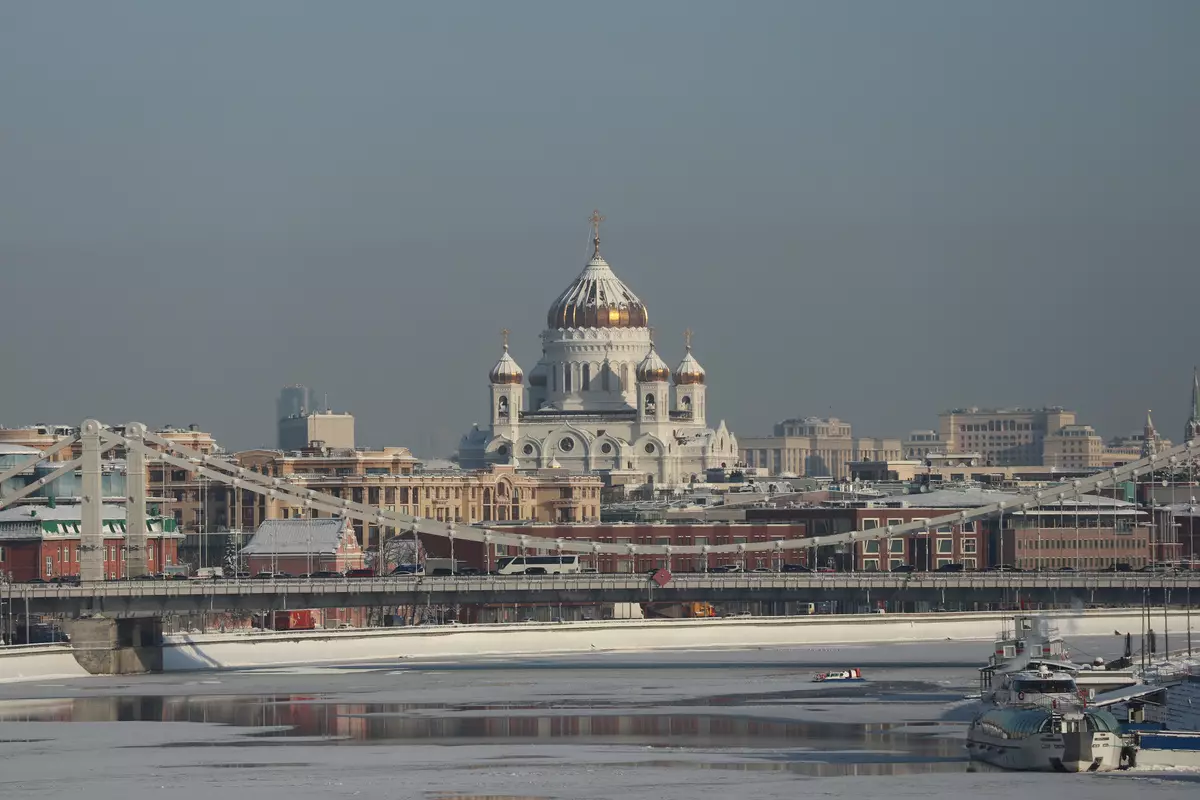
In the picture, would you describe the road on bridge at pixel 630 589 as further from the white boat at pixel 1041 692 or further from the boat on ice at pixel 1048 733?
the boat on ice at pixel 1048 733

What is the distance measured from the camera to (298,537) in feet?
428

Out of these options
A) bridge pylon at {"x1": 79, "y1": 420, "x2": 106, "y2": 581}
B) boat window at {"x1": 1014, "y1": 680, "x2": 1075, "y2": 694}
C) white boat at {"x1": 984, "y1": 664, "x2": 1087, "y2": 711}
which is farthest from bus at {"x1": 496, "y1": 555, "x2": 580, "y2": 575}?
boat window at {"x1": 1014, "y1": 680, "x2": 1075, "y2": 694}

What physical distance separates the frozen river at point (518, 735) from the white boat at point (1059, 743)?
0.77 metres

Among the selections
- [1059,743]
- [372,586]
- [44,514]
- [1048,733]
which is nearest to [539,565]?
[44,514]

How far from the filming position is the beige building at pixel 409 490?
162m

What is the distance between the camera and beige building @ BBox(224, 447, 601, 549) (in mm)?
162250

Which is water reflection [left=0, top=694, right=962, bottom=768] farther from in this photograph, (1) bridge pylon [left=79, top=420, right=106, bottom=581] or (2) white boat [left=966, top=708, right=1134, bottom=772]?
(1) bridge pylon [left=79, top=420, right=106, bottom=581]

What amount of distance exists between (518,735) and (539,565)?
5470cm

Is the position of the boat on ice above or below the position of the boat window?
below

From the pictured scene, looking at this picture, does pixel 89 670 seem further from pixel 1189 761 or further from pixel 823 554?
pixel 823 554

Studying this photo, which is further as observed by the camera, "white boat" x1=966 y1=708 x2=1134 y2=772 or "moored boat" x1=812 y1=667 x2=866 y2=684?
"moored boat" x1=812 y1=667 x2=866 y2=684

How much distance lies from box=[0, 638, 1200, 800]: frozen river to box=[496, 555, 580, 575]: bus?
25.1 meters

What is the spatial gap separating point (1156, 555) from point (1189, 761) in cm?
8117

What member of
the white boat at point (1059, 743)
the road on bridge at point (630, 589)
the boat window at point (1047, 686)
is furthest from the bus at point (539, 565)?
the white boat at point (1059, 743)
